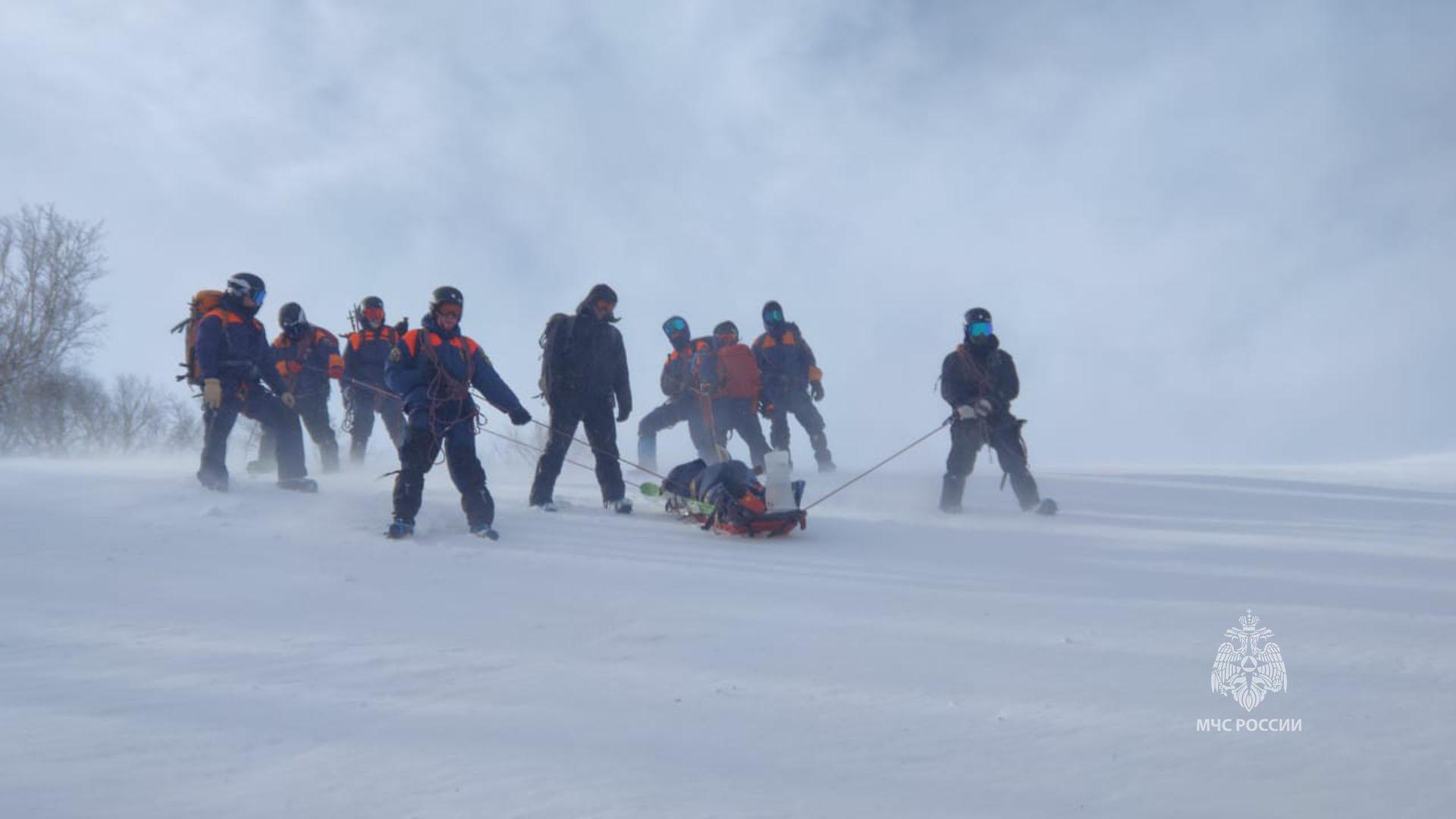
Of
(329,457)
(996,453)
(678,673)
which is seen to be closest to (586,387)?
(996,453)

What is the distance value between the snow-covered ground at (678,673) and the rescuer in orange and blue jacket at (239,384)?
2.85 ft

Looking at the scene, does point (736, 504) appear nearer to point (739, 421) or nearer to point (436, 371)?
point (436, 371)

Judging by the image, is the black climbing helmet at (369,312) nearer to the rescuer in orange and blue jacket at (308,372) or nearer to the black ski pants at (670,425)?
the rescuer in orange and blue jacket at (308,372)

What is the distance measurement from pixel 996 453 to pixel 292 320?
663 cm

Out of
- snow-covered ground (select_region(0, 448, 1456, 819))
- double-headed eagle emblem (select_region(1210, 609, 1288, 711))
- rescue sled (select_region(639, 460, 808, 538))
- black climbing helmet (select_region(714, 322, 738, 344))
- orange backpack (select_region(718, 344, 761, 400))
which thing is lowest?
snow-covered ground (select_region(0, 448, 1456, 819))

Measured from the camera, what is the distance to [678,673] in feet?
10.5

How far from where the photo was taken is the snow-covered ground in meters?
2.33

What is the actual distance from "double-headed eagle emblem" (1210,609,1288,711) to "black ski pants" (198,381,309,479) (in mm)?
6366

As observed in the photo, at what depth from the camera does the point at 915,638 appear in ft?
12.0

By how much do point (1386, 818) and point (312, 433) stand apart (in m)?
9.16

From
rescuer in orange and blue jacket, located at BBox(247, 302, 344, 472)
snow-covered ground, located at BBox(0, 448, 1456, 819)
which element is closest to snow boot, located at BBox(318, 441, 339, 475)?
rescuer in orange and blue jacket, located at BBox(247, 302, 344, 472)

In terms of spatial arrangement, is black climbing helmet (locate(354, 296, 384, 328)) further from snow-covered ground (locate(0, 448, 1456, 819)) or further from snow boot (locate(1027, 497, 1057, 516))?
snow boot (locate(1027, 497, 1057, 516))

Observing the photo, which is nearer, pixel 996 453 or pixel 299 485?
pixel 299 485

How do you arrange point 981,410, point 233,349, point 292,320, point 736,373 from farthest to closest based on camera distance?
point 736,373
point 292,320
point 981,410
point 233,349
